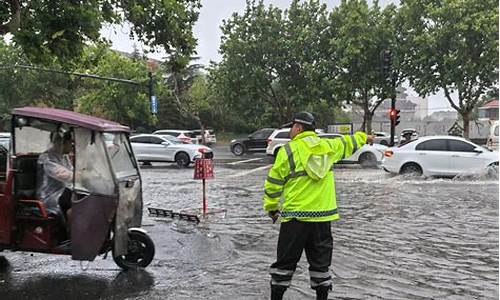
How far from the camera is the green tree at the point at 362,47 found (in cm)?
3647

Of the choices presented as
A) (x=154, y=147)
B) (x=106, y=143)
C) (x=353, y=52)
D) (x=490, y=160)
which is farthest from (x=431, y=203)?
(x=353, y=52)

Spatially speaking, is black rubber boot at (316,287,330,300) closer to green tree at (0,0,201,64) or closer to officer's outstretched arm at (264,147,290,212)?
officer's outstretched arm at (264,147,290,212)

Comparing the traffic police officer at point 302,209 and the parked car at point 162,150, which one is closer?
the traffic police officer at point 302,209

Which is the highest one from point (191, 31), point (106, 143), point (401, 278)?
point (191, 31)

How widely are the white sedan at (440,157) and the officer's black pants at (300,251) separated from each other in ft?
42.7

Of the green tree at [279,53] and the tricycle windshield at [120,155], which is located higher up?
the green tree at [279,53]

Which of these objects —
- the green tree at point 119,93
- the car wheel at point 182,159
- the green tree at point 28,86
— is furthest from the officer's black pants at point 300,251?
the green tree at point 28,86

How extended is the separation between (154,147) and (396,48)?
19212 mm

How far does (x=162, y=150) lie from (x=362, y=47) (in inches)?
684

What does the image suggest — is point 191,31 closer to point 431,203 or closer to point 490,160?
point 431,203

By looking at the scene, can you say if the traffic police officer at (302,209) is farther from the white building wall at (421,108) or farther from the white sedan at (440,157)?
the white building wall at (421,108)

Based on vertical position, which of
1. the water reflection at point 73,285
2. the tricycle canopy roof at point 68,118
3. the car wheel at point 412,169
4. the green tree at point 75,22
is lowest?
the water reflection at point 73,285

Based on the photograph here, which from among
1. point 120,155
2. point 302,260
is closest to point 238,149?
point 302,260

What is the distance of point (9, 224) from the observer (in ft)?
20.7
